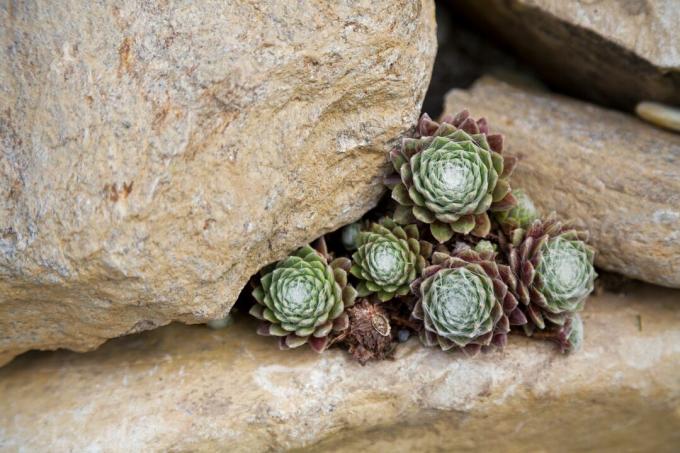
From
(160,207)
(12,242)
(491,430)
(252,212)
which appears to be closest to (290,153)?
(252,212)

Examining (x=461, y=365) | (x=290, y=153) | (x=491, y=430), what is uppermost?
(x=290, y=153)

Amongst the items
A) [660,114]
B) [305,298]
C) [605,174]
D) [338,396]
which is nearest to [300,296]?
[305,298]

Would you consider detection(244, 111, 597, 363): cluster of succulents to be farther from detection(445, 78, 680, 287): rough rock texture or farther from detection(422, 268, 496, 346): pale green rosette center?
detection(445, 78, 680, 287): rough rock texture

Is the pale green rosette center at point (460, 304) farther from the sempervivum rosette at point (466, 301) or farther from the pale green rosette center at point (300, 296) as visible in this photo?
the pale green rosette center at point (300, 296)

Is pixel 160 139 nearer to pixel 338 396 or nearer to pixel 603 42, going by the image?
pixel 338 396

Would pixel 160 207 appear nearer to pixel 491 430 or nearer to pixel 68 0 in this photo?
pixel 68 0
